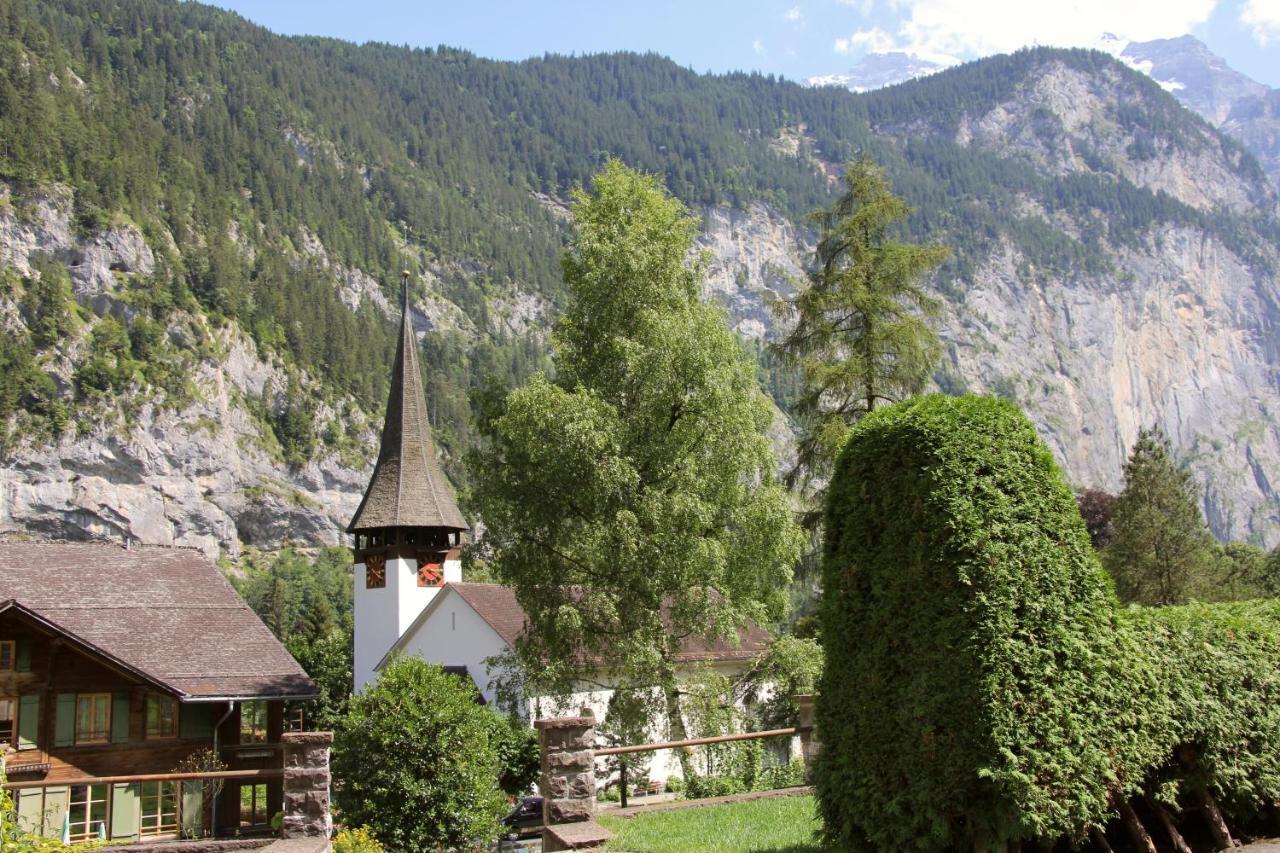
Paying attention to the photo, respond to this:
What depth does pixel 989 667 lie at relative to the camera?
7.57m

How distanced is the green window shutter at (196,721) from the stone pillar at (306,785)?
52.4 ft

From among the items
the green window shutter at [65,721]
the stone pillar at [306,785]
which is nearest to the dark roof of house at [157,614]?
the green window shutter at [65,721]

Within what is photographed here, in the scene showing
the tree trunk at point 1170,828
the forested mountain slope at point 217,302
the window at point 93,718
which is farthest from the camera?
the forested mountain slope at point 217,302

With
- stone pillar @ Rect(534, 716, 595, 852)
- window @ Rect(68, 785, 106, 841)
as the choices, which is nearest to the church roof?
window @ Rect(68, 785, 106, 841)

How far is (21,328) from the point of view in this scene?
116375mm

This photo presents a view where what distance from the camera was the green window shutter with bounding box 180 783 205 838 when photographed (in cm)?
2370

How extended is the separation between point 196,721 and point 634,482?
1467 cm

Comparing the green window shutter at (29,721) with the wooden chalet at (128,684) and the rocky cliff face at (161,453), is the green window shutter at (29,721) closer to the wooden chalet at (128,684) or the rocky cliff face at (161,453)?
the wooden chalet at (128,684)

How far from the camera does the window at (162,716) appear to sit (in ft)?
83.6

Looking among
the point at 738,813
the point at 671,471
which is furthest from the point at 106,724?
the point at 738,813

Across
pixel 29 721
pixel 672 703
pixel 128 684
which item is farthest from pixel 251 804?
pixel 672 703

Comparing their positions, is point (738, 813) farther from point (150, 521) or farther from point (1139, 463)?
point (150, 521)

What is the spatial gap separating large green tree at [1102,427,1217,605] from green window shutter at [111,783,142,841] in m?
25.3

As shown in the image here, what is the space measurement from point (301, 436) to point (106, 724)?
113346 millimetres
